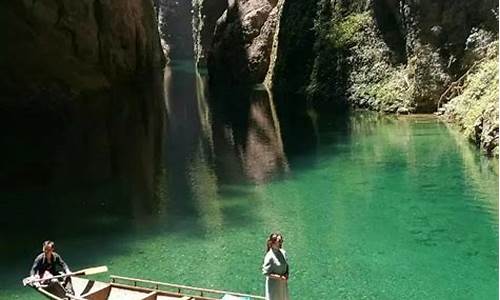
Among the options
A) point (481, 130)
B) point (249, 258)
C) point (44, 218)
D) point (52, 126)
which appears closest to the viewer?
point (249, 258)

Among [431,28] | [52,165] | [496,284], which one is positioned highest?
[431,28]

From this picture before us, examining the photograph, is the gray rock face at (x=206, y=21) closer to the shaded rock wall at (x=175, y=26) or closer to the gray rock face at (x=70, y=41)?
the gray rock face at (x=70, y=41)

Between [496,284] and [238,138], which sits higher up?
[238,138]

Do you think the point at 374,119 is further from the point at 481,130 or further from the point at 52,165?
the point at 52,165

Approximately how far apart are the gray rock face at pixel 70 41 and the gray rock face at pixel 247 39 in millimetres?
10008

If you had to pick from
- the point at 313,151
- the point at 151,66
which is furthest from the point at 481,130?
the point at 151,66

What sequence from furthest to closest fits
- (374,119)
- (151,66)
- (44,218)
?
(151,66), (374,119), (44,218)

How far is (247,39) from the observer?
7588 centimetres

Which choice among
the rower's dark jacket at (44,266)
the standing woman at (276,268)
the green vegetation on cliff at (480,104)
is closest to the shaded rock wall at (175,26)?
the green vegetation on cliff at (480,104)

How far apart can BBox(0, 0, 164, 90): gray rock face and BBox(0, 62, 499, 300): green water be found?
85.3 ft

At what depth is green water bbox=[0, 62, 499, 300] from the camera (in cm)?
1843

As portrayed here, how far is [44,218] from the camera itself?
25328 mm

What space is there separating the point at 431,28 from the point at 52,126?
25.3 meters

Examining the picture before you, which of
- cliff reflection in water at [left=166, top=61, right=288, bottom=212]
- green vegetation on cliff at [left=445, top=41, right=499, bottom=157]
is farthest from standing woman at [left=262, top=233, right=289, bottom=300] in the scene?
green vegetation on cliff at [left=445, top=41, right=499, bottom=157]
